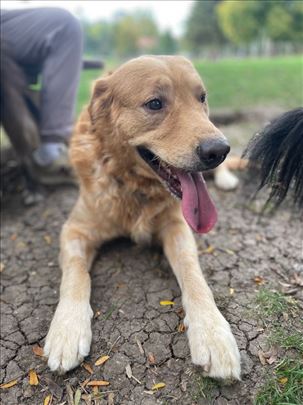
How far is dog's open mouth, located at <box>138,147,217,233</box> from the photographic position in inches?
87.5

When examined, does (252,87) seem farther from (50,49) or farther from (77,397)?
(77,397)

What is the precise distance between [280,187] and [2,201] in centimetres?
257

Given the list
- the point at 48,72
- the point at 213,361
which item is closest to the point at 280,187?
the point at 213,361

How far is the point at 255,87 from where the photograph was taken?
8.82m

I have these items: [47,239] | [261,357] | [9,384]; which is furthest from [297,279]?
[47,239]

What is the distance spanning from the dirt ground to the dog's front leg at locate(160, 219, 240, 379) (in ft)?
0.24

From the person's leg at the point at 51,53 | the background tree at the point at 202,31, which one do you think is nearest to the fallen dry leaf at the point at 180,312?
A: the person's leg at the point at 51,53

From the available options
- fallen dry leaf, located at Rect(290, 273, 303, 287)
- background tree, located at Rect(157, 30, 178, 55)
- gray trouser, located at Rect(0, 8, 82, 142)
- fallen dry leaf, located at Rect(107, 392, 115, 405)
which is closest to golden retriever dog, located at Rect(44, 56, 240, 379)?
fallen dry leaf, located at Rect(107, 392, 115, 405)

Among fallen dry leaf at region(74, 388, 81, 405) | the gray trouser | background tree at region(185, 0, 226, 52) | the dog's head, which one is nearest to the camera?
fallen dry leaf at region(74, 388, 81, 405)

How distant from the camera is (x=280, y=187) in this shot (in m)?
2.04

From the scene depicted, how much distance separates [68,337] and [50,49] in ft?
8.89

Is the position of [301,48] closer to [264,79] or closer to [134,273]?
[264,79]

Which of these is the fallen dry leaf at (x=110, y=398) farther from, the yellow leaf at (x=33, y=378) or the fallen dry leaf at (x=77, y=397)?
the yellow leaf at (x=33, y=378)

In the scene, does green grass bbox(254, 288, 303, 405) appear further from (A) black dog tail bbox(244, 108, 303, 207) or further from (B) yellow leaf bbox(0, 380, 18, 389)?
(B) yellow leaf bbox(0, 380, 18, 389)
